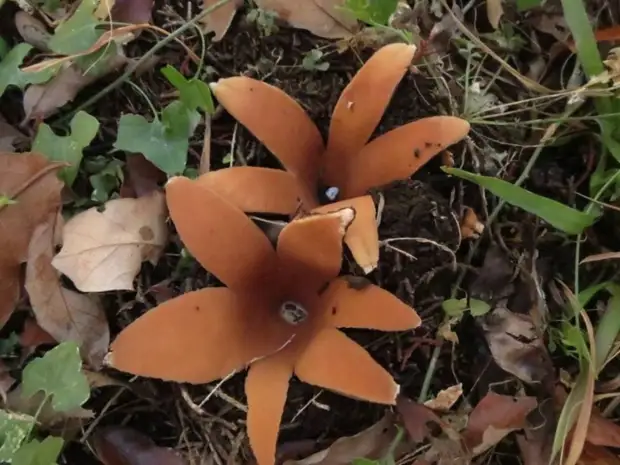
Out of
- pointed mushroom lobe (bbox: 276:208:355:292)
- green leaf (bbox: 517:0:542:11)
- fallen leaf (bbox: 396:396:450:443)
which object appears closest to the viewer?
pointed mushroom lobe (bbox: 276:208:355:292)

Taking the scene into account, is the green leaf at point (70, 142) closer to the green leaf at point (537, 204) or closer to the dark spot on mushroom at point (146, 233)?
the dark spot on mushroom at point (146, 233)

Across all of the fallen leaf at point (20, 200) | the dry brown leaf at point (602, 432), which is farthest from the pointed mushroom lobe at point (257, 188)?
the dry brown leaf at point (602, 432)

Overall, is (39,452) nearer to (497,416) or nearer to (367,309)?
(367,309)

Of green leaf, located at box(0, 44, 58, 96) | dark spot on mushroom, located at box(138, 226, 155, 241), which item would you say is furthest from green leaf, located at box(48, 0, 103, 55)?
dark spot on mushroom, located at box(138, 226, 155, 241)

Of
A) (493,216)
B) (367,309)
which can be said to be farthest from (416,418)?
(493,216)

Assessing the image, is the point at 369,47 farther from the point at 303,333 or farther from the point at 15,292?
the point at 15,292

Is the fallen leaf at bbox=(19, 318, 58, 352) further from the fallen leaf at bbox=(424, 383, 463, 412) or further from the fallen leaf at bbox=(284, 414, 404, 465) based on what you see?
the fallen leaf at bbox=(424, 383, 463, 412)

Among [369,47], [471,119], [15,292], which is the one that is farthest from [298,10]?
[15,292]
